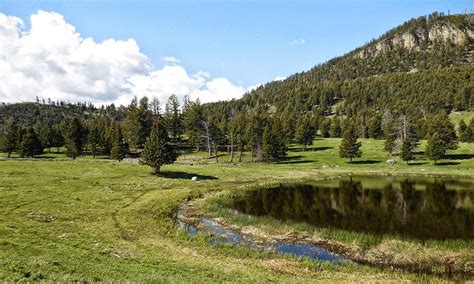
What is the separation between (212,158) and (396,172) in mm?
57934

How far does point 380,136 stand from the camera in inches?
6673

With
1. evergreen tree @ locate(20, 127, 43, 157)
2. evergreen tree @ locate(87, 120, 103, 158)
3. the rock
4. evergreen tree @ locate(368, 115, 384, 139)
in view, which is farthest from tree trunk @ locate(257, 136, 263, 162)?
evergreen tree @ locate(368, 115, 384, 139)

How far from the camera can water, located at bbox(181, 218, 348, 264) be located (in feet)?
96.6

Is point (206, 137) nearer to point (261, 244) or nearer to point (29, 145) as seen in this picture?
point (29, 145)

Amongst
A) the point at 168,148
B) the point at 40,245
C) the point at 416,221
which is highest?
the point at 168,148

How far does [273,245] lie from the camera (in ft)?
107

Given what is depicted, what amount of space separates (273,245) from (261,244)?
110 centimetres

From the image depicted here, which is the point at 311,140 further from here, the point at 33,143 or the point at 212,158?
the point at 33,143

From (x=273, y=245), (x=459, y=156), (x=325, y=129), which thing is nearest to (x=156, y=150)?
(x=273, y=245)

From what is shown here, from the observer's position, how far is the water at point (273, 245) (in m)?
29.5

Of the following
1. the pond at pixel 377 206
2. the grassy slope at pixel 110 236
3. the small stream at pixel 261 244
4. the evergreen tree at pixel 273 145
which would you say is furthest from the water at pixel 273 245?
the evergreen tree at pixel 273 145

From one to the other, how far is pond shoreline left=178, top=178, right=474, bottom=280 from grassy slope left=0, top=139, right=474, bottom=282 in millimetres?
2512

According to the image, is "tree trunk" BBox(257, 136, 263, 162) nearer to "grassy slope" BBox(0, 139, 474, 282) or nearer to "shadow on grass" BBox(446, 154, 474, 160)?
"grassy slope" BBox(0, 139, 474, 282)

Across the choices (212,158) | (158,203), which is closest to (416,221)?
(158,203)
